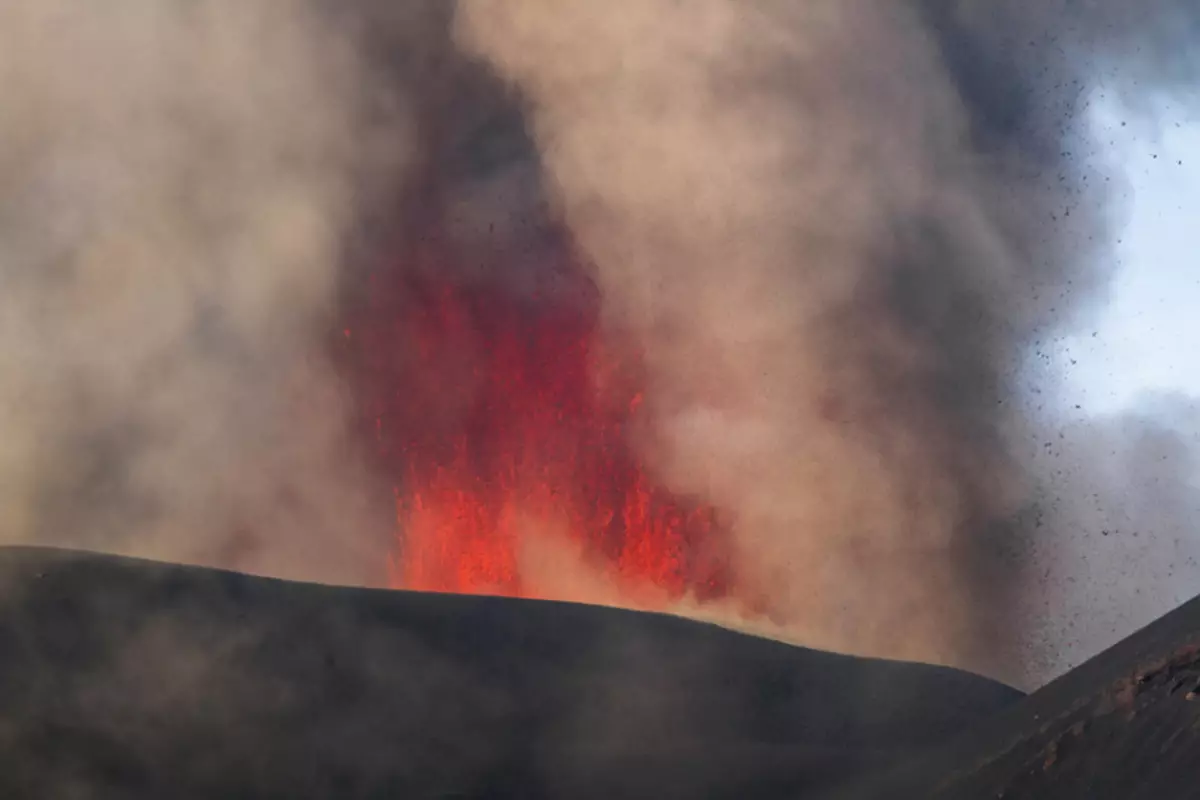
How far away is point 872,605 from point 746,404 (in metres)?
3.10

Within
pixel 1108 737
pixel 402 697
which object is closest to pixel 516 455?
pixel 402 697

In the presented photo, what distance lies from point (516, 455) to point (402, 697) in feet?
25.7

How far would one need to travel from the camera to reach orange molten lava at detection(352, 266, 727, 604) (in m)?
14.7

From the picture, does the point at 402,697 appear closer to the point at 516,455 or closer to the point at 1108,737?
the point at 1108,737

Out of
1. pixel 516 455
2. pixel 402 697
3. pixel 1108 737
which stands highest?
pixel 516 455

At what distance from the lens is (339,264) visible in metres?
16.0

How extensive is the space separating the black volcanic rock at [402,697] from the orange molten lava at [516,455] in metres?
5.10

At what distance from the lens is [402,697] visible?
7.90 metres

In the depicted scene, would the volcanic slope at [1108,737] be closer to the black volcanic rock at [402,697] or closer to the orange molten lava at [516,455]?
the black volcanic rock at [402,697]

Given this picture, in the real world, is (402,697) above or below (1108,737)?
above

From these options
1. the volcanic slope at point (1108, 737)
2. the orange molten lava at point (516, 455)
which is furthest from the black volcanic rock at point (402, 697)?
the orange molten lava at point (516, 455)

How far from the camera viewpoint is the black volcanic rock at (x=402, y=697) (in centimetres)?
674

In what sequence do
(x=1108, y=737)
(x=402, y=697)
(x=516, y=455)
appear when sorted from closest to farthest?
(x=1108, y=737) → (x=402, y=697) → (x=516, y=455)

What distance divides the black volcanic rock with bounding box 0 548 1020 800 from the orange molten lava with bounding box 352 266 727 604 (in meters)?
5.10
